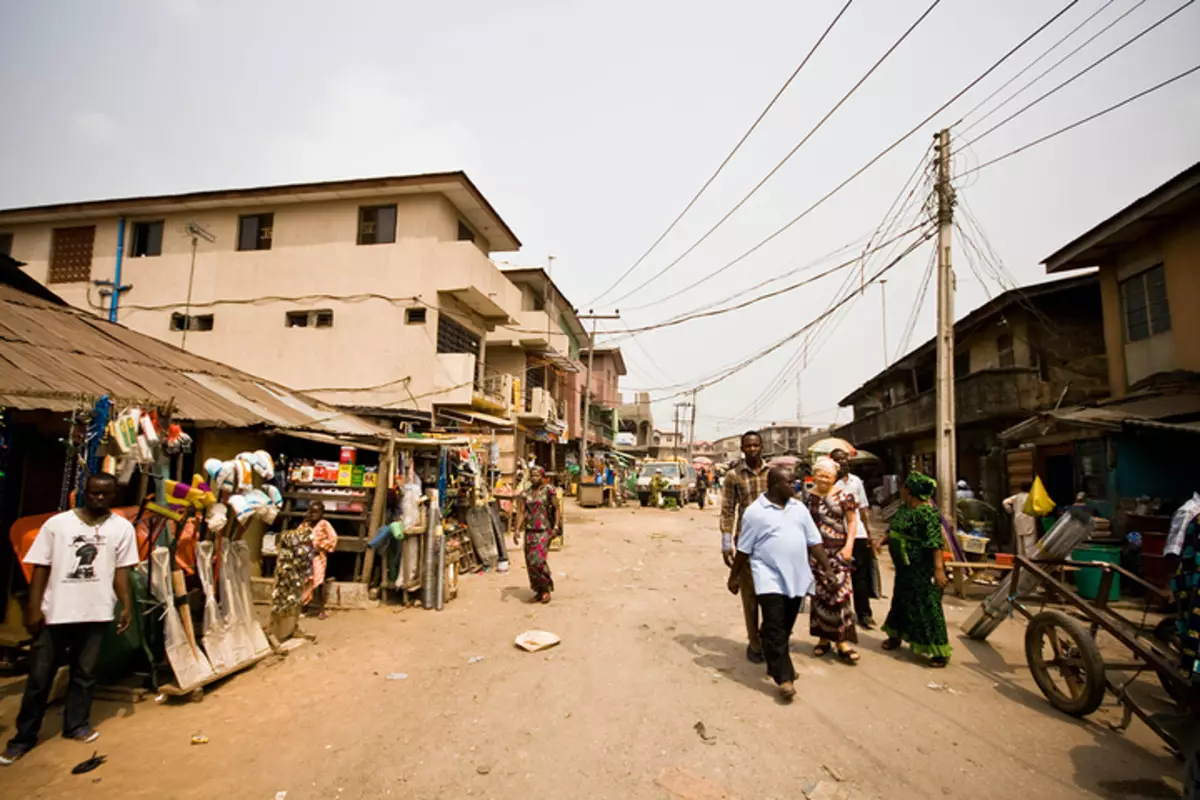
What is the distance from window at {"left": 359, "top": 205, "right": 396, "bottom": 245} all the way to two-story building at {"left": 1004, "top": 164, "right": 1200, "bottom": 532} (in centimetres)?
1618

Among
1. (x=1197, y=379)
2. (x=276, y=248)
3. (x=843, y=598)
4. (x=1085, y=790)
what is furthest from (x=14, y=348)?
(x=1197, y=379)

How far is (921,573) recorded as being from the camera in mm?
5164

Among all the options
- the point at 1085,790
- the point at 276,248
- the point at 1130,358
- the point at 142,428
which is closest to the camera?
the point at 1085,790

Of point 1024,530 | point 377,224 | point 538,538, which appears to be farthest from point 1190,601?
point 377,224

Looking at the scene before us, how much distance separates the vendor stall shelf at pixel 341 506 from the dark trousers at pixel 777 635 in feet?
17.5

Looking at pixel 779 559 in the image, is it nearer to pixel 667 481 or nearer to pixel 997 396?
pixel 997 396

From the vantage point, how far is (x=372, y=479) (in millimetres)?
7875

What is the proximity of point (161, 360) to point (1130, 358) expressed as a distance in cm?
1810

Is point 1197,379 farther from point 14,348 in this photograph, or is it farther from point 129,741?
point 14,348

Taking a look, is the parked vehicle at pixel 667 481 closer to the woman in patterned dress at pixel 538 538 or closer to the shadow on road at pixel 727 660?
the woman in patterned dress at pixel 538 538

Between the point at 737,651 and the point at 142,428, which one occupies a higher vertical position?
the point at 142,428

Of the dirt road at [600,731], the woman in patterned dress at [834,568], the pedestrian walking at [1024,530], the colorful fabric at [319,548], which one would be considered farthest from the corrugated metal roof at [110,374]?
the pedestrian walking at [1024,530]

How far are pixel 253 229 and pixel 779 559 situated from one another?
18.8 m

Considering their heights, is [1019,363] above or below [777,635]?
above
